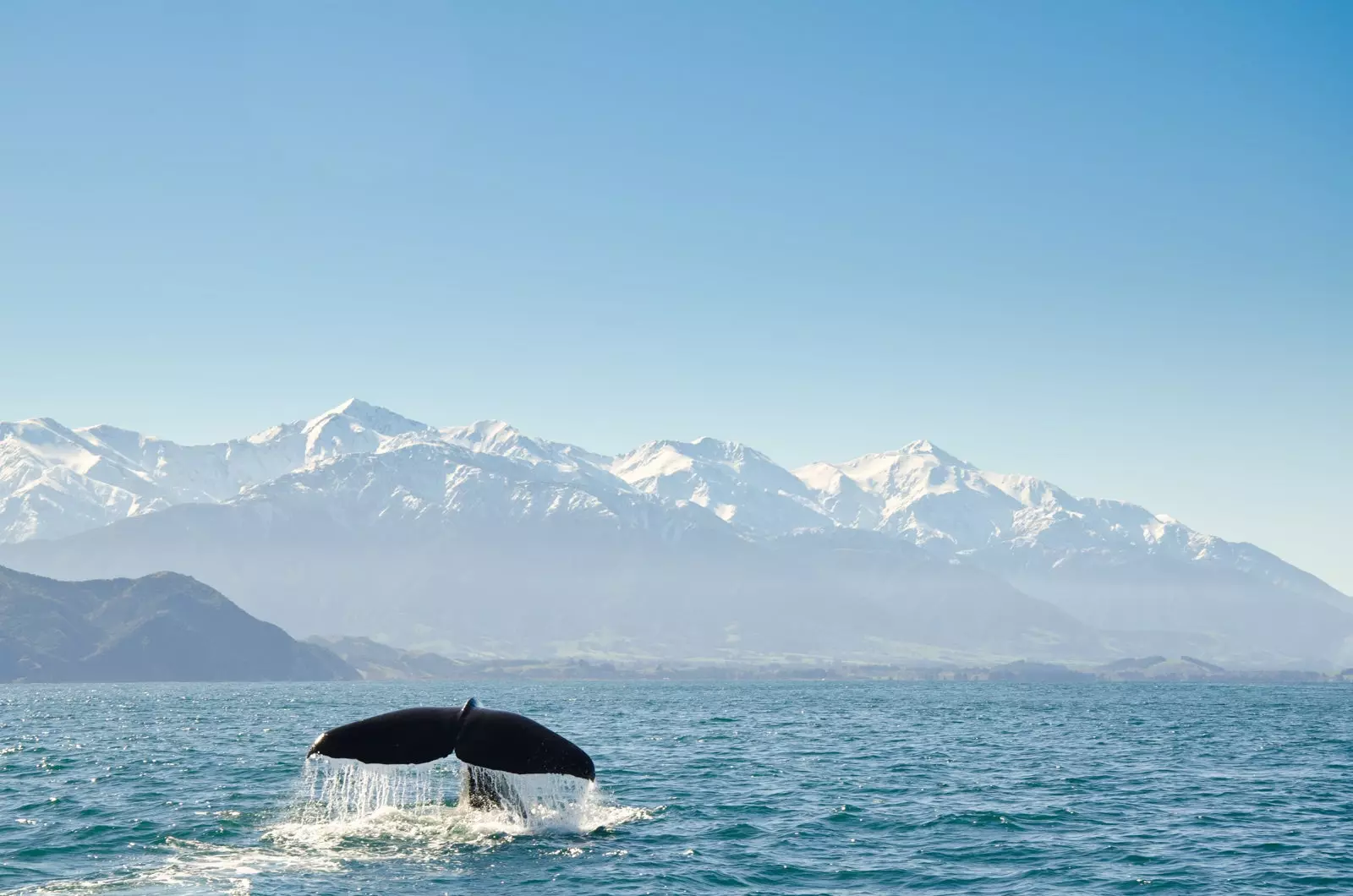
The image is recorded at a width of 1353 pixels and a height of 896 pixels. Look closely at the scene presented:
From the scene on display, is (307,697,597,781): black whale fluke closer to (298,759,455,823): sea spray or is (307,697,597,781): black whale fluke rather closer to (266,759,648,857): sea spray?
(266,759,648,857): sea spray

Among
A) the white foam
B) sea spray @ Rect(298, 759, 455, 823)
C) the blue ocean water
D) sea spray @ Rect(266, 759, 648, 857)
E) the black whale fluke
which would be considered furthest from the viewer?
sea spray @ Rect(298, 759, 455, 823)

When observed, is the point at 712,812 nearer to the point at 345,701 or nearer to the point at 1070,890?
the point at 1070,890

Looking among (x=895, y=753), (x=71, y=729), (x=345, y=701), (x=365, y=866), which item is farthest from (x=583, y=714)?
(x=365, y=866)

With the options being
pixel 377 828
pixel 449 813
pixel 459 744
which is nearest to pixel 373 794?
pixel 449 813

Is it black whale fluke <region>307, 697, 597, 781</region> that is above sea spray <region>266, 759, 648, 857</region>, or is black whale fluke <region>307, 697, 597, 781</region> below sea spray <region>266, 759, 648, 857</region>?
above

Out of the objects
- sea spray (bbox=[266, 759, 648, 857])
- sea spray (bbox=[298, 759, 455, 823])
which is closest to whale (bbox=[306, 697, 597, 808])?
sea spray (bbox=[266, 759, 648, 857])

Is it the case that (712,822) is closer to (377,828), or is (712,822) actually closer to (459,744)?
(377,828)

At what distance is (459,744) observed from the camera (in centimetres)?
3259

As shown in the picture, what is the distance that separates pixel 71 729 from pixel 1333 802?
94.9 metres

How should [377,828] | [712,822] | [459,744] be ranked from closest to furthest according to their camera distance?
[459,744]
[377,828]
[712,822]

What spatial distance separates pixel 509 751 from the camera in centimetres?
3262

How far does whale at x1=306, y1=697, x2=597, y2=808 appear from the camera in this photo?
32.2 metres

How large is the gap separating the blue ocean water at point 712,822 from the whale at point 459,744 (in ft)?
10.3

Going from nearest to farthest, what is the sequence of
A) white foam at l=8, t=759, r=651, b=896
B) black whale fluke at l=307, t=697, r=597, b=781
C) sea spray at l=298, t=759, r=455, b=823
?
1. black whale fluke at l=307, t=697, r=597, b=781
2. white foam at l=8, t=759, r=651, b=896
3. sea spray at l=298, t=759, r=455, b=823
